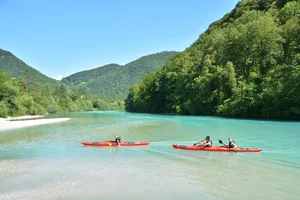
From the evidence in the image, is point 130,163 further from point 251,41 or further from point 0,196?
point 251,41

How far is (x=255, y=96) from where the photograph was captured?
176 ft

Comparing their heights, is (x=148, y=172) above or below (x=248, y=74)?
below

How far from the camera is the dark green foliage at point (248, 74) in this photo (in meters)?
49.2

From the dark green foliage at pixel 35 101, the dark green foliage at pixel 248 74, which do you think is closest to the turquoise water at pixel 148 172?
the dark green foliage at pixel 248 74

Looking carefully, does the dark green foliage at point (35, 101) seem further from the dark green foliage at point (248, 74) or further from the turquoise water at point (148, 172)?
the turquoise water at point (148, 172)

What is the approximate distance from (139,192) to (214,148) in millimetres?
10701

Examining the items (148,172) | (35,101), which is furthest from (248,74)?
(35,101)

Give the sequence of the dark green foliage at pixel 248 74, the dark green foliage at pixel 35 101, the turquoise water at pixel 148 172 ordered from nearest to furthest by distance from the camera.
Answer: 1. the turquoise water at pixel 148 172
2. the dark green foliage at pixel 248 74
3. the dark green foliage at pixel 35 101

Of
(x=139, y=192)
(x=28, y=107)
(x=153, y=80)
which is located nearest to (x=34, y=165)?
(x=139, y=192)

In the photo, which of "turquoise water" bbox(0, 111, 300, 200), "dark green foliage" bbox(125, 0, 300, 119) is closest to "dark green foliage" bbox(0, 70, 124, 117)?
"dark green foliage" bbox(125, 0, 300, 119)

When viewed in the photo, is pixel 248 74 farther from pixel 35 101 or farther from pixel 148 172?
pixel 35 101

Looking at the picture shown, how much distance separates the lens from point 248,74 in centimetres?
6444

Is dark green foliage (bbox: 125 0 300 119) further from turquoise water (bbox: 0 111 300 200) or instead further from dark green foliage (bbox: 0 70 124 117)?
dark green foliage (bbox: 0 70 124 117)

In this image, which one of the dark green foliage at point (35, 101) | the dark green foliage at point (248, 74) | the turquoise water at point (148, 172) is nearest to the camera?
the turquoise water at point (148, 172)
